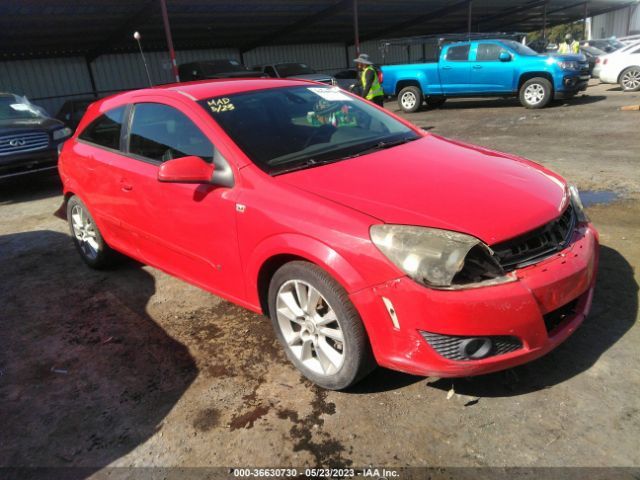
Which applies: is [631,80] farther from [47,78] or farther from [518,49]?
[47,78]

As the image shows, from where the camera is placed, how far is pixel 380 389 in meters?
2.68

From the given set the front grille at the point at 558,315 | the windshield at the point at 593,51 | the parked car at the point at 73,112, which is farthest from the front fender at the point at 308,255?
the windshield at the point at 593,51

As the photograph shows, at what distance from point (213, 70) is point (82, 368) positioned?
14.6m

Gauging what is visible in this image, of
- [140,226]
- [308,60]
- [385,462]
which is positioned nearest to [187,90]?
[140,226]

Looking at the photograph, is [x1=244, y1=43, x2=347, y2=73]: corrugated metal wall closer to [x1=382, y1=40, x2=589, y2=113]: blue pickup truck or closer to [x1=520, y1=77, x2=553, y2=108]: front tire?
[x1=382, y1=40, x2=589, y2=113]: blue pickup truck

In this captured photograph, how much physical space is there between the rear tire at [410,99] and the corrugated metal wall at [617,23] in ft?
150

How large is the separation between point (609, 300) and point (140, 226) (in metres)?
3.27

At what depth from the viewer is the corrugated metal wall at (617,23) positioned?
51.0m

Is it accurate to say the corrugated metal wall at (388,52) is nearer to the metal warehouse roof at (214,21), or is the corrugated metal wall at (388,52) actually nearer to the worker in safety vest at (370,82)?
the metal warehouse roof at (214,21)

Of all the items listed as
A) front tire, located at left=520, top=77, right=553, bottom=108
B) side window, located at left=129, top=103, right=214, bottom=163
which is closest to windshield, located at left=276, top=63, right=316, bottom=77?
front tire, located at left=520, top=77, right=553, bottom=108

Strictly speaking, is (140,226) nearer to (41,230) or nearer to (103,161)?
(103,161)

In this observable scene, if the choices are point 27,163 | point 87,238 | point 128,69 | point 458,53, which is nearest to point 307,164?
point 87,238

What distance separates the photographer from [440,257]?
2.20 metres

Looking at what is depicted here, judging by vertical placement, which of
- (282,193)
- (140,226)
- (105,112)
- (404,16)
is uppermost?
(404,16)
